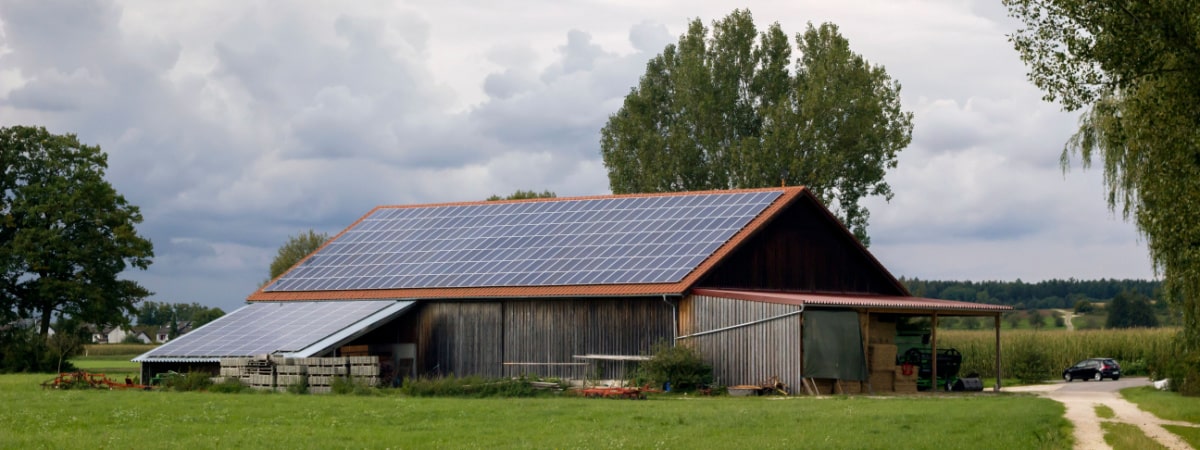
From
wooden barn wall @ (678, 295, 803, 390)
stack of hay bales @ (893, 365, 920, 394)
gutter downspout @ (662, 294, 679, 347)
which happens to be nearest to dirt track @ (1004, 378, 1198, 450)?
stack of hay bales @ (893, 365, 920, 394)

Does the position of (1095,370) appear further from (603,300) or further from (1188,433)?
(1188,433)

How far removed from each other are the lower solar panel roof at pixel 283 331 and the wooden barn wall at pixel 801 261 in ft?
36.1

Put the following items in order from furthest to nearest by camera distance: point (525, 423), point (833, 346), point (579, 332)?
point (579, 332)
point (833, 346)
point (525, 423)

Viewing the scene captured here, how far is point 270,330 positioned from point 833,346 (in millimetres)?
18181

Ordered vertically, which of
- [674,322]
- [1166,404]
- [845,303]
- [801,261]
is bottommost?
[1166,404]

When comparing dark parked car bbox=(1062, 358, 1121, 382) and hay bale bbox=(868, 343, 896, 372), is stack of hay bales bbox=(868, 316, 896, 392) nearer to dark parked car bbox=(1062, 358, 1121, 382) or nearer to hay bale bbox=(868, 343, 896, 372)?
hay bale bbox=(868, 343, 896, 372)

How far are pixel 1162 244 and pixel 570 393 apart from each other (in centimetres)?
1597

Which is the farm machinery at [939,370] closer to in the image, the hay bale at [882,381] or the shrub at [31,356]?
the hay bale at [882,381]

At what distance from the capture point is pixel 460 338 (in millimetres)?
44219

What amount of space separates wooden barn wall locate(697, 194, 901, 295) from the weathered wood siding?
2.32 metres

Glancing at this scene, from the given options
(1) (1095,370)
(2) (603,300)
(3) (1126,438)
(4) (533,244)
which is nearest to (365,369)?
(2) (603,300)

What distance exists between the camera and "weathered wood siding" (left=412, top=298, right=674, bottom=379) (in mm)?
40938

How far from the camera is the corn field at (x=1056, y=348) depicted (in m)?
59.7

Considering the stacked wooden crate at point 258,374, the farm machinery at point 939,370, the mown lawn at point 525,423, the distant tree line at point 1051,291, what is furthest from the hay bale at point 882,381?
the distant tree line at point 1051,291
